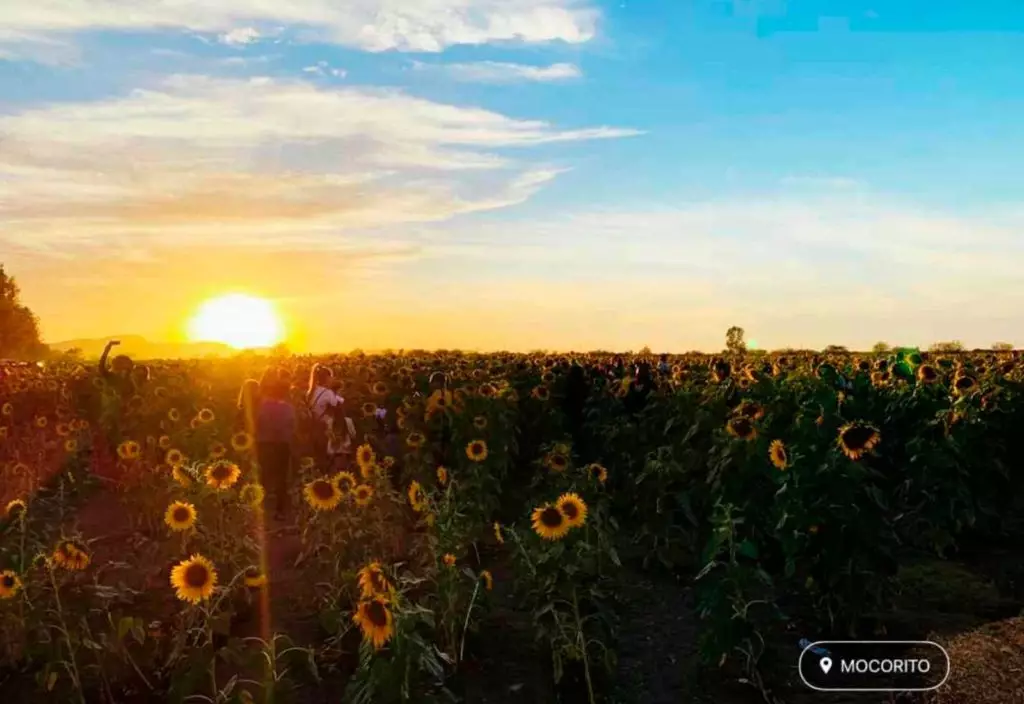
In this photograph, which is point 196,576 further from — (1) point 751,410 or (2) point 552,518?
(1) point 751,410

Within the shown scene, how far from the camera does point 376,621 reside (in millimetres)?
4574

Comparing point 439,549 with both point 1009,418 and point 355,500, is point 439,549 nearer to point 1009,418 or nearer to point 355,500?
point 355,500

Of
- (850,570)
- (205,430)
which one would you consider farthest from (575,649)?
(205,430)

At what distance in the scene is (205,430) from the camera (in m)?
11.5

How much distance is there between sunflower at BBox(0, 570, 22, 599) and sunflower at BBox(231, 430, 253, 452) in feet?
16.7

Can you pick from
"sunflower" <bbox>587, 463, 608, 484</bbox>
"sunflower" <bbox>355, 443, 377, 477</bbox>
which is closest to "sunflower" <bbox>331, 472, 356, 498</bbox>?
"sunflower" <bbox>355, 443, 377, 477</bbox>

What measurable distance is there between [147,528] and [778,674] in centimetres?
791

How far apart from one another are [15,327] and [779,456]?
79542 millimetres

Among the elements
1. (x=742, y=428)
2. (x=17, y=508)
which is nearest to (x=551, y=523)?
(x=742, y=428)

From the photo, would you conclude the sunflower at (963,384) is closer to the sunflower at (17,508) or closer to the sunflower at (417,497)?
the sunflower at (417,497)

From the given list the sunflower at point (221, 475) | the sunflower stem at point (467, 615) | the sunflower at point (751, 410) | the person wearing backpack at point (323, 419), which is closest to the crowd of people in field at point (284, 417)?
the person wearing backpack at point (323, 419)

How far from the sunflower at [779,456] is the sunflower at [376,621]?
11.5 ft

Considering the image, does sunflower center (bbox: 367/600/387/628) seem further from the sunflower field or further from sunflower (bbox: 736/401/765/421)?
sunflower (bbox: 736/401/765/421)

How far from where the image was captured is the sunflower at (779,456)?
6934 mm
